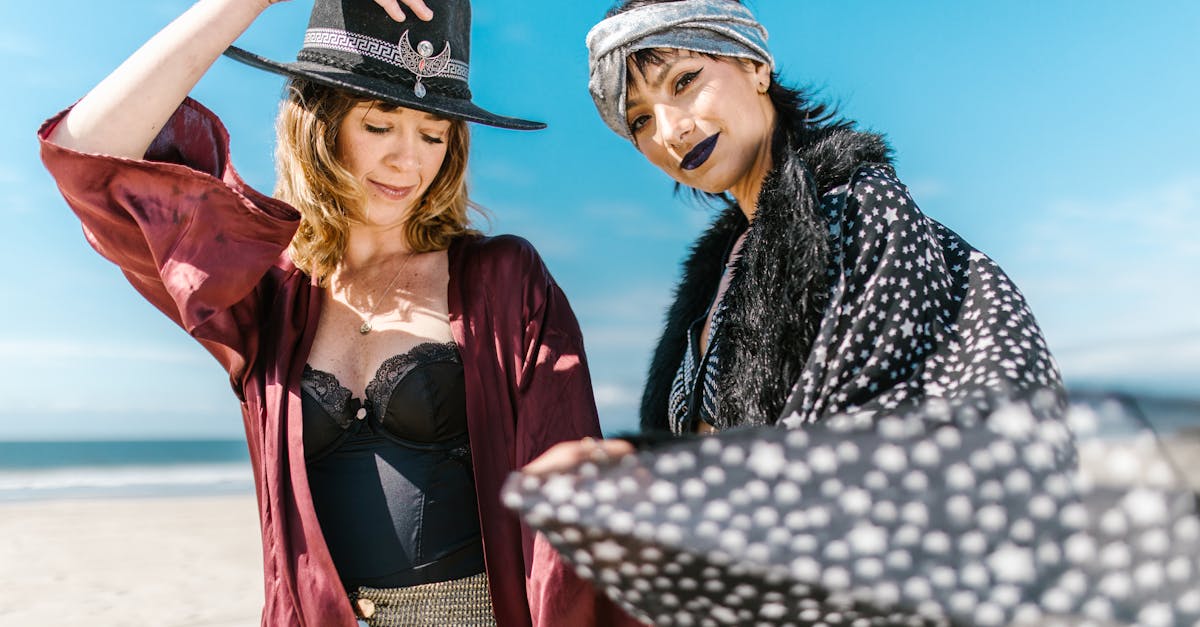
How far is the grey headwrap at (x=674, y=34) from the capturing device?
2.00 m

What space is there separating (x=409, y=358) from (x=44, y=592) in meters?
7.43

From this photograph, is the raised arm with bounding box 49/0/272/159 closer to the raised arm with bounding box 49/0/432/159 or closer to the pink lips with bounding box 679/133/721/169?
the raised arm with bounding box 49/0/432/159

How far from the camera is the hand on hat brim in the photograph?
220 centimetres

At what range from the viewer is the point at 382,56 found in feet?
7.20

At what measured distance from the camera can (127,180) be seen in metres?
1.90

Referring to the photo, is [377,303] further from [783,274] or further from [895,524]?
[895,524]

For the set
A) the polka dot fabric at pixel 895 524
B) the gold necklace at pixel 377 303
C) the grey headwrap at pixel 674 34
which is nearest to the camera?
the polka dot fabric at pixel 895 524

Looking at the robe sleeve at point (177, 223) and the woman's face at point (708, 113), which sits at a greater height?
the woman's face at point (708, 113)

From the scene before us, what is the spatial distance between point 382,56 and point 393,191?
0.33m

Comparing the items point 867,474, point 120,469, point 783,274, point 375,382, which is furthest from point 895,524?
point 120,469

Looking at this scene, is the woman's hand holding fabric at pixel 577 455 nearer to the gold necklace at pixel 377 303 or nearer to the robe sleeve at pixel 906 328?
the robe sleeve at pixel 906 328

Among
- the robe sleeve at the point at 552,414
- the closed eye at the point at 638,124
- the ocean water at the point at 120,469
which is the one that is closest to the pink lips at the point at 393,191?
the robe sleeve at the point at 552,414

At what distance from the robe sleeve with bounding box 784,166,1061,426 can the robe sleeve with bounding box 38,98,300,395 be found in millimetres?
1251

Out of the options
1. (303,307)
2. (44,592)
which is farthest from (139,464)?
(303,307)
